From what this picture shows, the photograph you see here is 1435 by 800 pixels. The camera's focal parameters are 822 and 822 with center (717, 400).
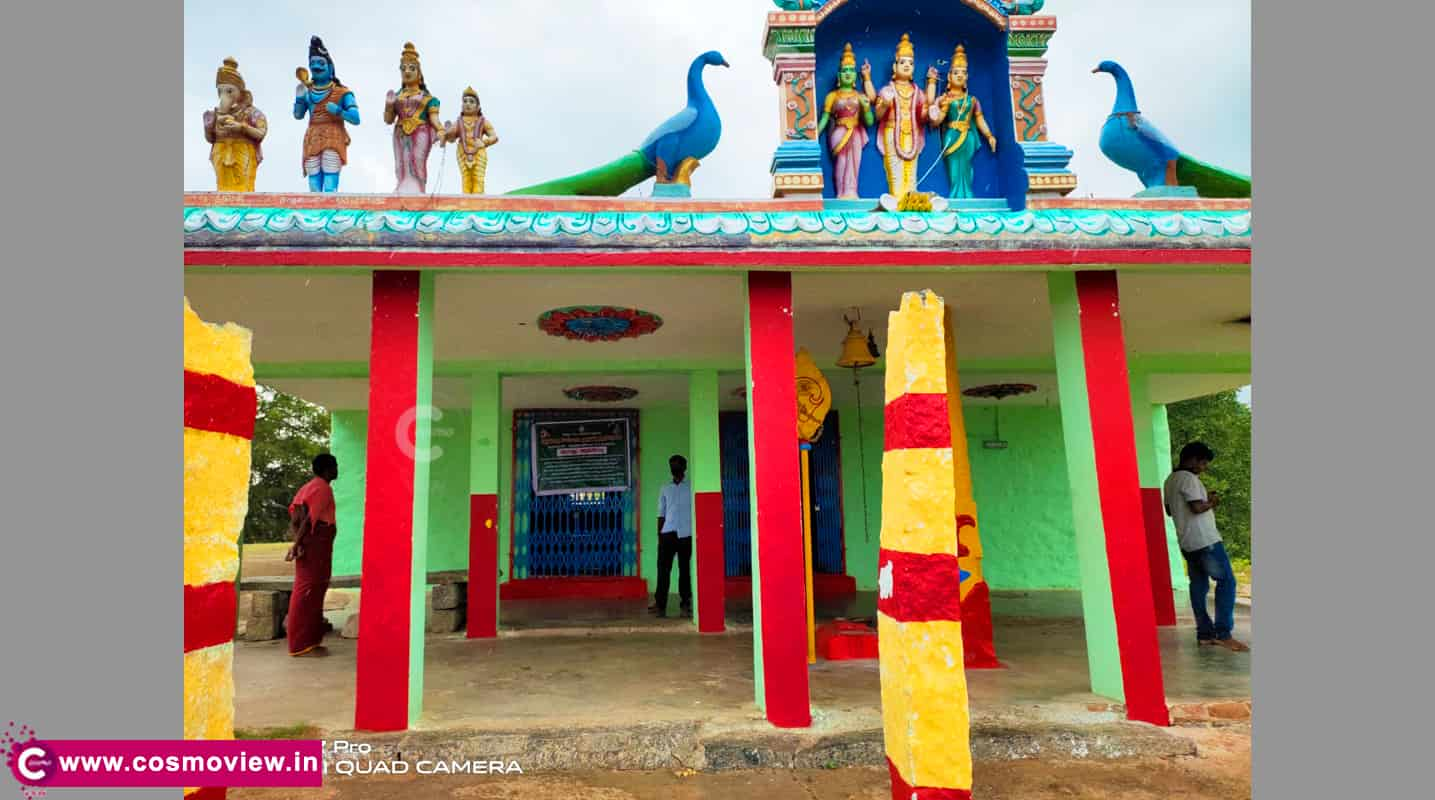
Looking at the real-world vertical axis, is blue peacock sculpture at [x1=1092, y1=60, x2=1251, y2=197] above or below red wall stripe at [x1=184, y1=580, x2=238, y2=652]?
above

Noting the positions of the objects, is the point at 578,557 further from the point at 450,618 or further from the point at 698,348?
the point at 698,348

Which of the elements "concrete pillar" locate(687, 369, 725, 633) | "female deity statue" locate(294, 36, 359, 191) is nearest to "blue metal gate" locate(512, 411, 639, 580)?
"concrete pillar" locate(687, 369, 725, 633)

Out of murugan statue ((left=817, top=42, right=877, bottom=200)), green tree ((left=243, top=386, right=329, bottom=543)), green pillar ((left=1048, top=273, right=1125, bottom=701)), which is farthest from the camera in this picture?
green tree ((left=243, top=386, right=329, bottom=543))

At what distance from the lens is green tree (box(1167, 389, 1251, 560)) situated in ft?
62.8

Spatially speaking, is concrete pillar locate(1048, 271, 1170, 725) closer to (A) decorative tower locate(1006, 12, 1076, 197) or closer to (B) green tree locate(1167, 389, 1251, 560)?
(A) decorative tower locate(1006, 12, 1076, 197)

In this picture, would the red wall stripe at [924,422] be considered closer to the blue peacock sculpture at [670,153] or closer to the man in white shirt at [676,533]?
the blue peacock sculpture at [670,153]

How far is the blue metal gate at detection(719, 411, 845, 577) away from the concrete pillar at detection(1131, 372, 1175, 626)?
356 cm

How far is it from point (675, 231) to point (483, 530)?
12.7 ft

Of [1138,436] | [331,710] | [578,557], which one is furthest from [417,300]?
[1138,436]

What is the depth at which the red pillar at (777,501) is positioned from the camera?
4.48m

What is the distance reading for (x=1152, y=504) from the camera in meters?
8.22

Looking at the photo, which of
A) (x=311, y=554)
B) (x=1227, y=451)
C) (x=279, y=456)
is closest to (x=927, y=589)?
(x=311, y=554)

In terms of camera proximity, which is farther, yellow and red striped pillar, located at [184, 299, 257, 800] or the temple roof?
the temple roof

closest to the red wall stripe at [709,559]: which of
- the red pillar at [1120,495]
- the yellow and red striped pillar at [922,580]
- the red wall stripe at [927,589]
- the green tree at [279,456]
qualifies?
the red pillar at [1120,495]
